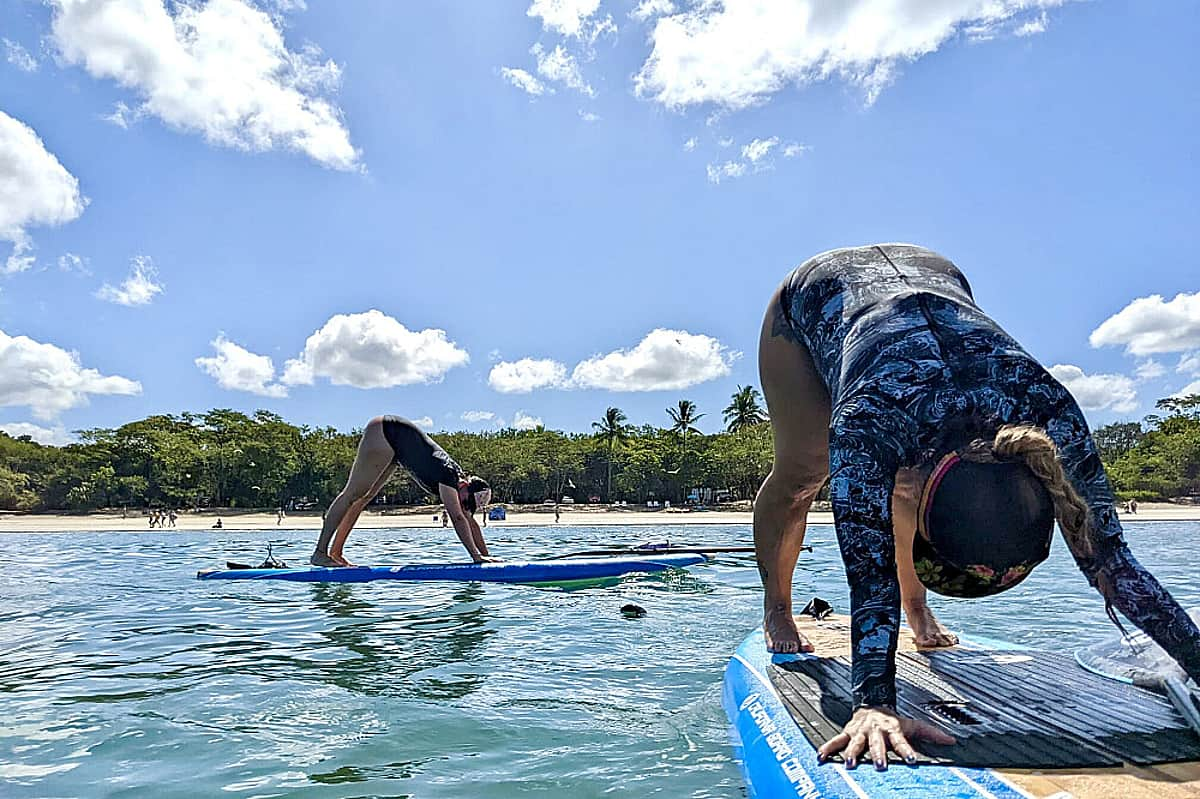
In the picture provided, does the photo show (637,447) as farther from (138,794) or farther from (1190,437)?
(138,794)

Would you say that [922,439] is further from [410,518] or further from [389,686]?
[410,518]

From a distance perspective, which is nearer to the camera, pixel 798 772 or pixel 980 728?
pixel 798 772

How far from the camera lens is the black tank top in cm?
1013

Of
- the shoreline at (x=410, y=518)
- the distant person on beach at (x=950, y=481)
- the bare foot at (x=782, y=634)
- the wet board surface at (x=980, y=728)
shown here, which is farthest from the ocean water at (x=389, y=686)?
the shoreline at (x=410, y=518)

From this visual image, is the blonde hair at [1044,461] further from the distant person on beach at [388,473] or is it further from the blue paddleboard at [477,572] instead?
the distant person on beach at [388,473]

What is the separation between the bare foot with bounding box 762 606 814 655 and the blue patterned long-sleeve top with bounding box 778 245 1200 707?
1535 millimetres

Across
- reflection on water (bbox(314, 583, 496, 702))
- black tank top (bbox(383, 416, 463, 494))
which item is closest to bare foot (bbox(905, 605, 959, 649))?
reflection on water (bbox(314, 583, 496, 702))

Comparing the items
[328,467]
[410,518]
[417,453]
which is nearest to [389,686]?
[417,453]

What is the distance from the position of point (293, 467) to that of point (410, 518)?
1035 centimetres

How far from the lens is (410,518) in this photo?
47219 millimetres

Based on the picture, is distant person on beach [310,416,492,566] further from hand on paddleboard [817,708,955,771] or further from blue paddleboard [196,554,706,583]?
hand on paddleboard [817,708,955,771]

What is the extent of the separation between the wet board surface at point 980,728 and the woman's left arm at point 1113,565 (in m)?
0.29

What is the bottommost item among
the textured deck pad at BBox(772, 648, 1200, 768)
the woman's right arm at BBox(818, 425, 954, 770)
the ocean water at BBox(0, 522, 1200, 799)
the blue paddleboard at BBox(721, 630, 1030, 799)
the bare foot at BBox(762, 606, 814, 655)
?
the ocean water at BBox(0, 522, 1200, 799)

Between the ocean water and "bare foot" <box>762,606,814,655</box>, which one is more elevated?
"bare foot" <box>762,606,814,655</box>
